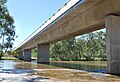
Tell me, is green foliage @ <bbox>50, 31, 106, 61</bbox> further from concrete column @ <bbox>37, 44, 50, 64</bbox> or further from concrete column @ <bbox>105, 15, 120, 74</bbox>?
concrete column @ <bbox>105, 15, 120, 74</bbox>

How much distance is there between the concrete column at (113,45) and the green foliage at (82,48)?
287ft

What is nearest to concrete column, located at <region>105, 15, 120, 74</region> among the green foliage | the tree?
the tree

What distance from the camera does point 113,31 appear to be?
20031mm

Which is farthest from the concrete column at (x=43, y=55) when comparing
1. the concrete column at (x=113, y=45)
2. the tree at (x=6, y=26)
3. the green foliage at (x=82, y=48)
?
the green foliage at (x=82, y=48)

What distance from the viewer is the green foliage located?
108500 mm

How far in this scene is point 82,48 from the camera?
366 feet

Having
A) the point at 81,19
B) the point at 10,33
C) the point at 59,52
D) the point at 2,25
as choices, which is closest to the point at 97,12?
the point at 81,19

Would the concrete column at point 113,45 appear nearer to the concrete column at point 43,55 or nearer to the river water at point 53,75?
the river water at point 53,75

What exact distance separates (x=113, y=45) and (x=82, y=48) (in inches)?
3611

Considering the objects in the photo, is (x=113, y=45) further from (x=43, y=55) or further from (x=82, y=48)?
(x=82, y=48)

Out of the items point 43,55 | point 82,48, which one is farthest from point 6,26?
point 82,48

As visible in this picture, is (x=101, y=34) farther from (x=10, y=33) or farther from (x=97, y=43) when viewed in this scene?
(x=10, y=33)

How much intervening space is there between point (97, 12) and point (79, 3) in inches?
93.2

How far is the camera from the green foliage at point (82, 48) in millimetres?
108500
